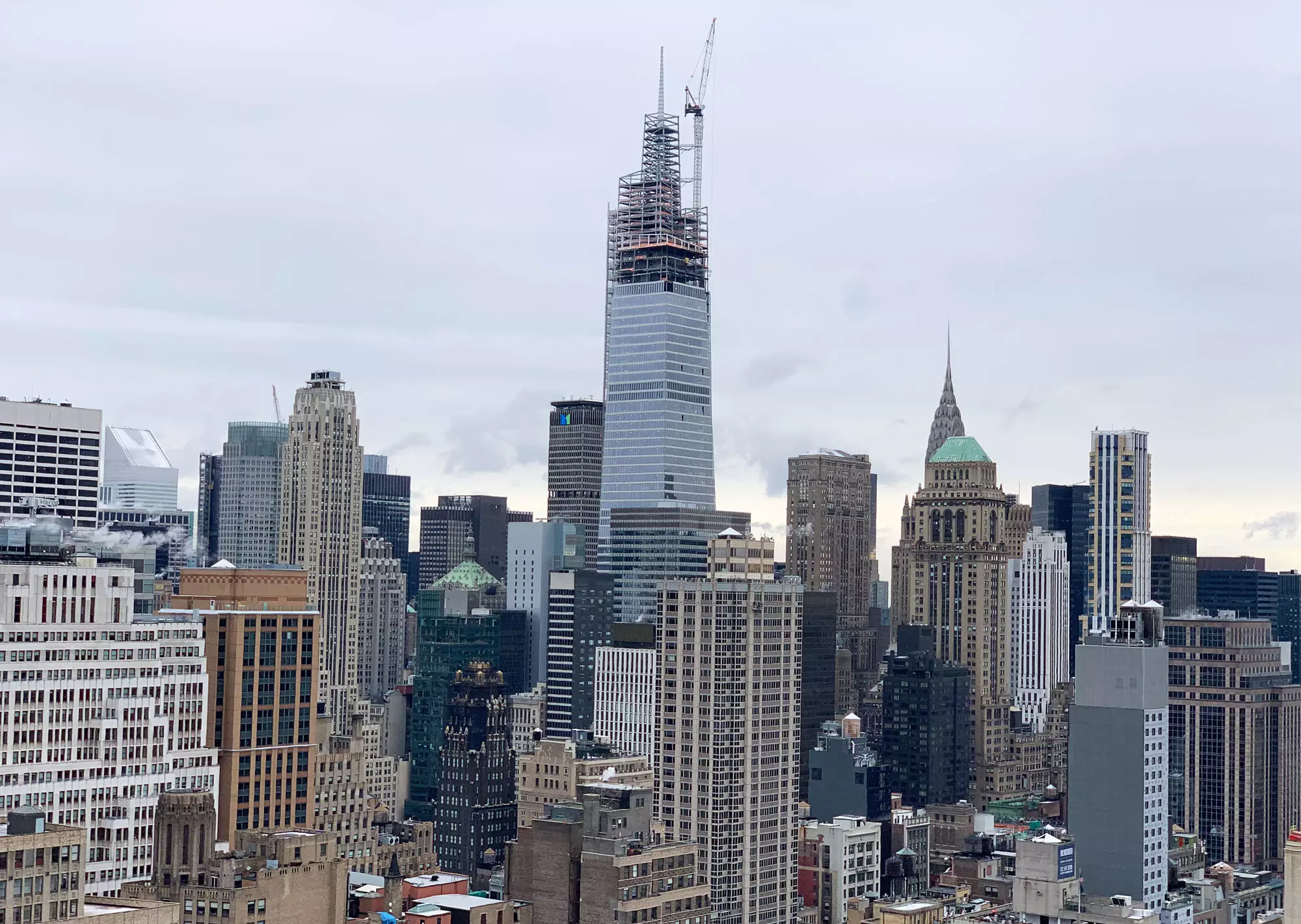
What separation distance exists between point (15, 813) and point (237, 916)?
1527 inches

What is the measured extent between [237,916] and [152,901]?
14667 mm

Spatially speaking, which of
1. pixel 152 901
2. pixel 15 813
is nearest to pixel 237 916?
pixel 152 901

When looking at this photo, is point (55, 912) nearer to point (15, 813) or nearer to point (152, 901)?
point (15, 813)

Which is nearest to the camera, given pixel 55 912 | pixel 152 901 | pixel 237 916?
pixel 55 912

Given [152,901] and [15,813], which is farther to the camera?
[152,901]

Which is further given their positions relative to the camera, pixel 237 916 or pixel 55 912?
pixel 237 916

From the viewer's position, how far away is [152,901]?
185m

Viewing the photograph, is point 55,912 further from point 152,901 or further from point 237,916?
point 237,916

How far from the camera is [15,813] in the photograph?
166 meters

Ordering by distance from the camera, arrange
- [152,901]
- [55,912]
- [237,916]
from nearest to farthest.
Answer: [55,912] → [152,901] → [237,916]

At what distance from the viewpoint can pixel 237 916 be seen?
197500 mm

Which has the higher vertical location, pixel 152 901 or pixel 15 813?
pixel 15 813

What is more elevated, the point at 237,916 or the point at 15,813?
the point at 15,813

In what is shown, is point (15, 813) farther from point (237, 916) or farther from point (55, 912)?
point (237, 916)
